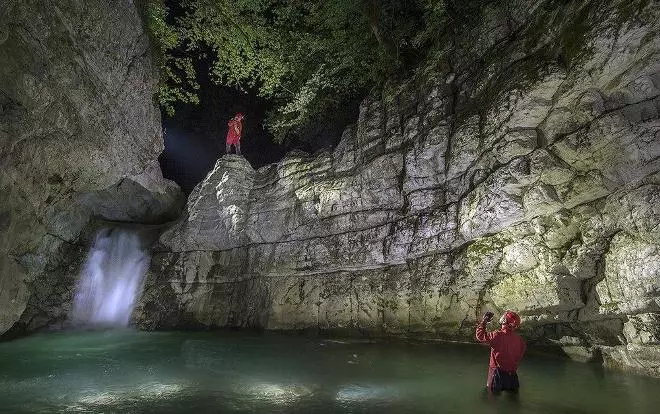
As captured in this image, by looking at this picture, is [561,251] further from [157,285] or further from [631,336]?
[157,285]

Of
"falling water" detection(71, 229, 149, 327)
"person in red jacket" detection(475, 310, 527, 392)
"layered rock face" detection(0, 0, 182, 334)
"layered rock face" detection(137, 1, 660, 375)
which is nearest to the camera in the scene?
"person in red jacket" detection(475, 310, 527, 392)

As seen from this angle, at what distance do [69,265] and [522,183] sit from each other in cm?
1375

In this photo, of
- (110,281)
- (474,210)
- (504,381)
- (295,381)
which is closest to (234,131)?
(110,281)

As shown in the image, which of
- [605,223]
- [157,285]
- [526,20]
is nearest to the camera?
[605,223]

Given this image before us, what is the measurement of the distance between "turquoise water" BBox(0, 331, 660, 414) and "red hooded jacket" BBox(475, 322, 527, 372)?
0.48m

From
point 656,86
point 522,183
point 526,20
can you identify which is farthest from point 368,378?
point 526,20

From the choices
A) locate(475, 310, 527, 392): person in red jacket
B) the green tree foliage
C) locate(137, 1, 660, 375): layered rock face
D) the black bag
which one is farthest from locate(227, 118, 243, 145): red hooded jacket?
the black bag

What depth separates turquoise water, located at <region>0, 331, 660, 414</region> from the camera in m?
5.41

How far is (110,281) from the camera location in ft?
46.1

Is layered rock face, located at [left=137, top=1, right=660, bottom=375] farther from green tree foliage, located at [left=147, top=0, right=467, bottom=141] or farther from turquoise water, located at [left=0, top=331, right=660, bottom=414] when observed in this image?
green tree foliage, located at [left=147, top=0, right=467, bottom=141]

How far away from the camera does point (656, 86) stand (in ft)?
21.5

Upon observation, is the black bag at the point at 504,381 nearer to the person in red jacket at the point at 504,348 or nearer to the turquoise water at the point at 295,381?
the person in red jacket at the point at 504,348

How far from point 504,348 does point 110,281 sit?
12.7m

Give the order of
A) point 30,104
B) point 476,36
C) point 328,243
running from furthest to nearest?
point 328,243 → point 476,36 → point 30,104
